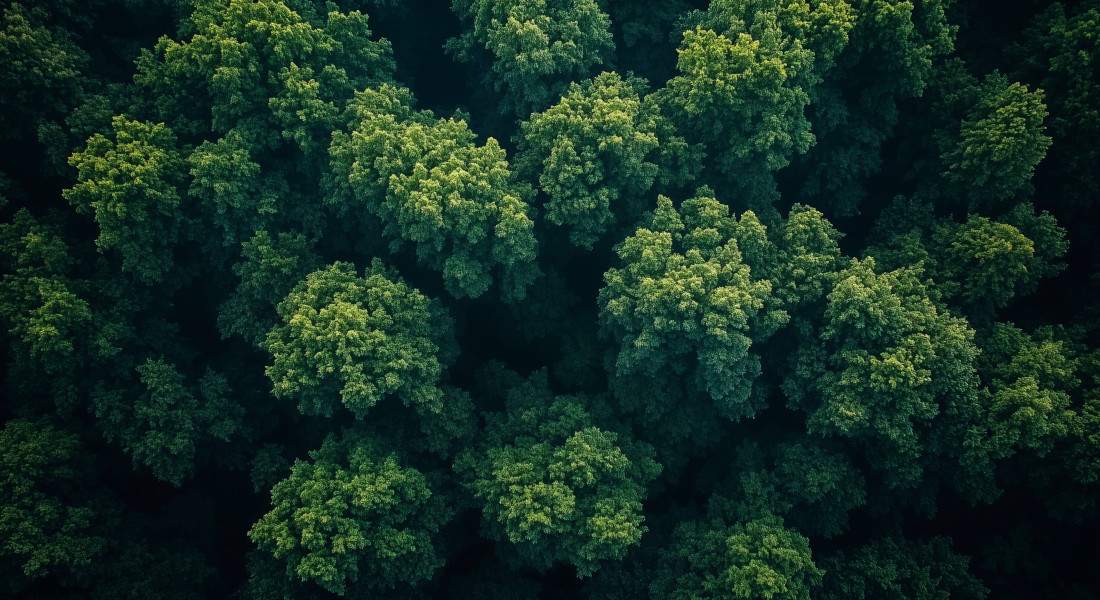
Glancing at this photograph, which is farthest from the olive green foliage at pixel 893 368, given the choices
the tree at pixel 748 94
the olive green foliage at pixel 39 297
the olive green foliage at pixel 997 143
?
the olive green foliage at pixel 39 297

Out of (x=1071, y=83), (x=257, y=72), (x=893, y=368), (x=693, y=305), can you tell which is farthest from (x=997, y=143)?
(x=257, y=72)

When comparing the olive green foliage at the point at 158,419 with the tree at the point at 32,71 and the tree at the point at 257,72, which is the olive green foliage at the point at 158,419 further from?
the tree at the point at 32,71

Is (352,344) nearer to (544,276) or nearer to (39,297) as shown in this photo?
(544,276)

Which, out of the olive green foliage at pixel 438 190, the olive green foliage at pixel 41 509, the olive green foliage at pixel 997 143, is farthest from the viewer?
the olive green foliage at pixel 438 190

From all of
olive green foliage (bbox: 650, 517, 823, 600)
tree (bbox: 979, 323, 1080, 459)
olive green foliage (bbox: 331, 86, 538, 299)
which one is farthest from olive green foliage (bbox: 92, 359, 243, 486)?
tree (bbox: 979, 323, 1080, 459)

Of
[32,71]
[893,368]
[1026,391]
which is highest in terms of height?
[32,71]

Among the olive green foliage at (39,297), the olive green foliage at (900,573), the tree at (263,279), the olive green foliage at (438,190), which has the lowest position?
the olive green foliage at (900,573)

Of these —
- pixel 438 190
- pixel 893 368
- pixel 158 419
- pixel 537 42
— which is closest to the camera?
pixel 893 368
